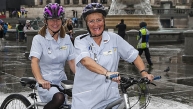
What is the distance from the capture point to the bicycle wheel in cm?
555

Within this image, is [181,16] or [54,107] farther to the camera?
[181,16]

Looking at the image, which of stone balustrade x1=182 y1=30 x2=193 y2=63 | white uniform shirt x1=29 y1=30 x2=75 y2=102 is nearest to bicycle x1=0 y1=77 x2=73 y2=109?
white uniform shirt x1=29 y1=30 x2=75 y2=102

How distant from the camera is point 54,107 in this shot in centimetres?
499

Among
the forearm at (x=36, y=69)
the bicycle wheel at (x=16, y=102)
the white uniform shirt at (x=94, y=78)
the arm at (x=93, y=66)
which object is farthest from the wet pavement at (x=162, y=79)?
the arm at (x=93, y=66)

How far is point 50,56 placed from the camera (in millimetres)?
5285

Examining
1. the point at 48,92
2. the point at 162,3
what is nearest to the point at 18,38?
the point at 48,92

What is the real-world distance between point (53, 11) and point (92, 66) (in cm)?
140

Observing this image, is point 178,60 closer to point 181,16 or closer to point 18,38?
point 18,38

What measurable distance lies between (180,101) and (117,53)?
16.4 feet

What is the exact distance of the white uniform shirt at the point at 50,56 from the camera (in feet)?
17.4

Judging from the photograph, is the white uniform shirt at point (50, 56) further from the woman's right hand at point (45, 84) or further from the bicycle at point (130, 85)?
the bicycle at point (130, 85)

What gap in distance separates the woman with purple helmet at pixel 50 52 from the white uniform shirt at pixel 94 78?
89cm

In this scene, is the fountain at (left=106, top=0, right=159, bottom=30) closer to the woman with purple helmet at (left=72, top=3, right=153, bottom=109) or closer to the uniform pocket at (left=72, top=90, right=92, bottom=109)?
the woman with purple helmet at (left=72, top=3, right=153, bottom=109)

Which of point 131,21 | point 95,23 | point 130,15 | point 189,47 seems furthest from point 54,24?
point 130,15
